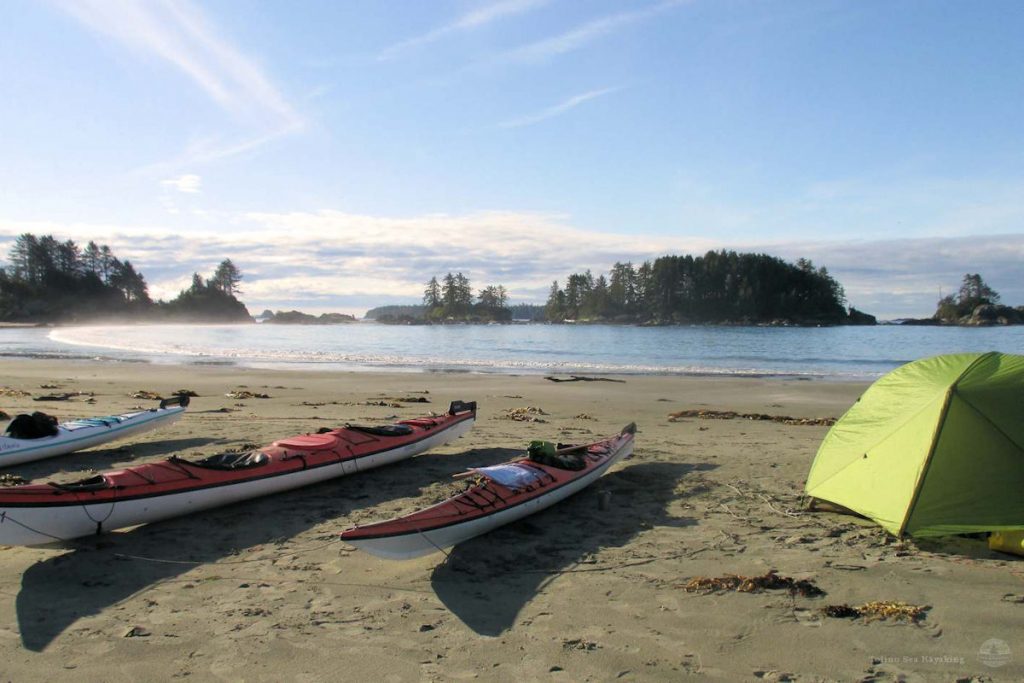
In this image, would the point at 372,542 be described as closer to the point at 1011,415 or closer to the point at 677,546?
the point at 677,546

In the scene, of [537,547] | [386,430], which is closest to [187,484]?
[386,430]

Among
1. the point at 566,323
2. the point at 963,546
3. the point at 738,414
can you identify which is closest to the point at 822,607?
the point at 963,546

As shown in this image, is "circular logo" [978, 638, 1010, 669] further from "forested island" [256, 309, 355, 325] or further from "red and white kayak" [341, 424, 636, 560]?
"forested island" [256, 309, 355, 325]

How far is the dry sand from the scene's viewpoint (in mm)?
3879

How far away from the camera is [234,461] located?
6879 mm

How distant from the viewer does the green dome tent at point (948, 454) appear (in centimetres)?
553

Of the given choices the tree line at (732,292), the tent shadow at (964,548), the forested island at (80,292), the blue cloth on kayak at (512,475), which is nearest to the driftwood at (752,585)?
the tent shadow at (964,548)

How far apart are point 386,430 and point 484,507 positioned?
303 centimetres

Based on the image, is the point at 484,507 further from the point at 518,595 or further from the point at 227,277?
the point at 227,277

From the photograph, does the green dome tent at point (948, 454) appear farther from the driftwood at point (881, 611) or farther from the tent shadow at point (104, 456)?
the tent shadow at point (104, 456)

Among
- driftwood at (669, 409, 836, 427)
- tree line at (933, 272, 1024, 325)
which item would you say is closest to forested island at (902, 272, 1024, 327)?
tree line at (933, 272, 1024, 325)

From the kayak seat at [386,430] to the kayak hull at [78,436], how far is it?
399 cm

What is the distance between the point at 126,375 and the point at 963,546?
2493 cm

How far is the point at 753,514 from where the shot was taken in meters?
6.63
